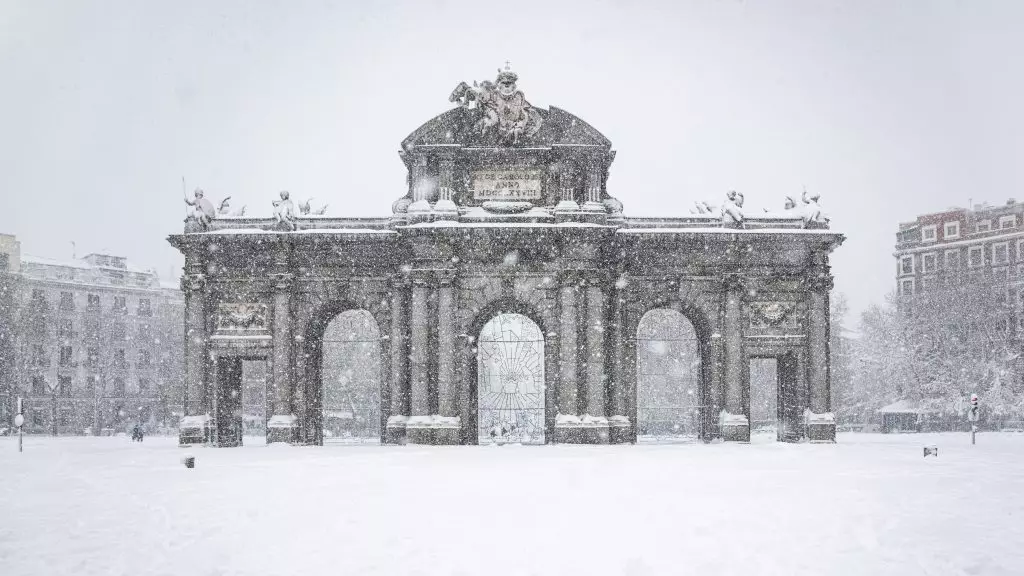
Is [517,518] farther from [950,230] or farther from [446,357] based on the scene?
[950,230]

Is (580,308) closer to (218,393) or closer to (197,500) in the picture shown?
(218,393)

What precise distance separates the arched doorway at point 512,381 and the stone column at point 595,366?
181cm

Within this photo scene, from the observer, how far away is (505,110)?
31.8 meters

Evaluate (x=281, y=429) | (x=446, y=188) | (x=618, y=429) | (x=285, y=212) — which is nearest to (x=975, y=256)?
(x=618, y=429)

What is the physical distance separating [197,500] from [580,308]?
17539mm

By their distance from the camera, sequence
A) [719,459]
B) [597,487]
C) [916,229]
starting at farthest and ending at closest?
[916,229]
[719,459]
[597,487]

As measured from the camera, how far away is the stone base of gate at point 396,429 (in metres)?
32.1

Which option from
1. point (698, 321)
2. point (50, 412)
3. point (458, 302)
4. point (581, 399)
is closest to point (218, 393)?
point (458, 302)

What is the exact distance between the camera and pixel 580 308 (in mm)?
31922

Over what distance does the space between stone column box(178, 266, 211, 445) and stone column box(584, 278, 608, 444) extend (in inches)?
498

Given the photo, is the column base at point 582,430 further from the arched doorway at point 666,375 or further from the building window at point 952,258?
the building window at point 952,258

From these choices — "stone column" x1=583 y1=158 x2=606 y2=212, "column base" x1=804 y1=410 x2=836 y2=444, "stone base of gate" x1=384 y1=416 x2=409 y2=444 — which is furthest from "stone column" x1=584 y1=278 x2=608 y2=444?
"column base" x1=804 y1=410 x2=836 y2=444

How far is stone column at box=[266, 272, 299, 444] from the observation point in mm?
32688

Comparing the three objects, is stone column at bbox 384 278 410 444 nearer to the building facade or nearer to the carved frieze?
the carved frieze
